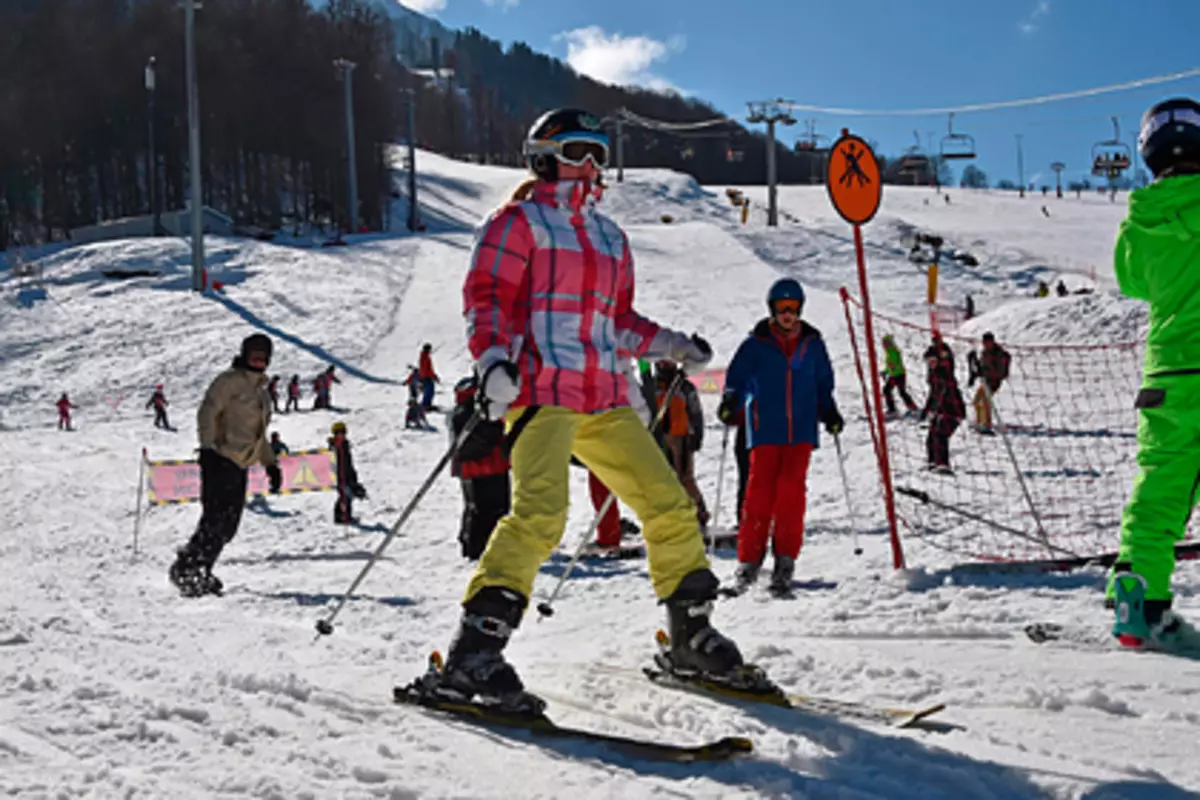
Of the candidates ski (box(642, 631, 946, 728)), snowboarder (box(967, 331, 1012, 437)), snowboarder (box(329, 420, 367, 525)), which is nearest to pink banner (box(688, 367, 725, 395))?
snowboarder (box(967, 331, 1012, 437))

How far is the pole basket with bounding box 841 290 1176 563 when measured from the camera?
6711mm

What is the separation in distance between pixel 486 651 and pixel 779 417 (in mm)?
2681

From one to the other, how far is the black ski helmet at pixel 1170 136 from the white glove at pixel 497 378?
231 cm

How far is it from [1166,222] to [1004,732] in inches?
71.8

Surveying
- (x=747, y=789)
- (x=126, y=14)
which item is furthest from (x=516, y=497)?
(x=126, y=14)

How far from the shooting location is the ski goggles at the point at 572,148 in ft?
10.9

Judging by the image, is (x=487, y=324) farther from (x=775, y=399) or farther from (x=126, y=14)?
(x=126, y=14)

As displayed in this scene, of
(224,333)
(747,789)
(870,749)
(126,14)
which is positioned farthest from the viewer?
(126,14)

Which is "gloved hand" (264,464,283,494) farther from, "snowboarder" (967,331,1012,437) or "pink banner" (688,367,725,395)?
"pink banner" (688,367,725,395)

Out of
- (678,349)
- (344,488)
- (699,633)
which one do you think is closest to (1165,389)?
(678,349)

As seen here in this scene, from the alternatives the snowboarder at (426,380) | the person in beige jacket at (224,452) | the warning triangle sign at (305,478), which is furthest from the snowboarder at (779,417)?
the snowboarder at (426,380)

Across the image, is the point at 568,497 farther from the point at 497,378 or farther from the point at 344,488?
the point at 344,488

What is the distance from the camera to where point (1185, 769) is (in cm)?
239

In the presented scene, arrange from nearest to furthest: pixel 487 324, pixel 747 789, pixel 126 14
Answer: pixel 747 789 < pixel 487 324 < pixel 126 14
